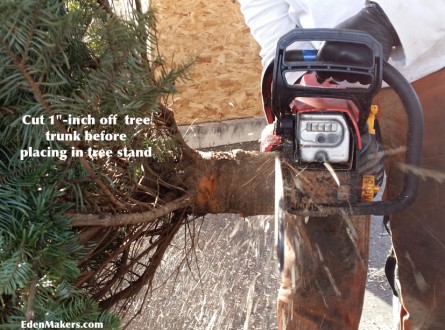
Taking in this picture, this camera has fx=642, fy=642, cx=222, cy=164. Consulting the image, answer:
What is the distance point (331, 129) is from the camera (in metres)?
1.62

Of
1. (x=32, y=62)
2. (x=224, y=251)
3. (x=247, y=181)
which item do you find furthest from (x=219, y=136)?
(x=32, y=62)

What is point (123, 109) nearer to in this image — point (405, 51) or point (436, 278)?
point (405, 51)

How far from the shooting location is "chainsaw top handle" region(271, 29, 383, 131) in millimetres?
1559

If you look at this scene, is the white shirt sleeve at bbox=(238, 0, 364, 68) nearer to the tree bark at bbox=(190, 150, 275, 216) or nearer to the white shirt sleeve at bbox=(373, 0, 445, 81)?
the white shirt sleeve at bbox=(373, 0, 445, 81)

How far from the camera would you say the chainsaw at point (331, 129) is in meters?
1.58

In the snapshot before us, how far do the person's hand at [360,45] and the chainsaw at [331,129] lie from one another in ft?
0.05

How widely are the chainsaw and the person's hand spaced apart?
15 mm

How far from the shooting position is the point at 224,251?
3377 mm

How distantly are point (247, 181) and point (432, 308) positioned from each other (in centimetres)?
74

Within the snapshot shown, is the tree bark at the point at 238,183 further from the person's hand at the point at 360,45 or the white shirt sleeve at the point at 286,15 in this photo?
the person's hand at the point at 360,45

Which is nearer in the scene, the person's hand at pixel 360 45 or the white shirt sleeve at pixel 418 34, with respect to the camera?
the person's hand at pixel 360 45

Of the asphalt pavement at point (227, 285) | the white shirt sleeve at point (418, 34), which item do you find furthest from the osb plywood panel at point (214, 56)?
the white shirt sleeve at point (418, 34)

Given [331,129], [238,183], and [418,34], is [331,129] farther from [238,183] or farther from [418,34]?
Answer: [238,183]

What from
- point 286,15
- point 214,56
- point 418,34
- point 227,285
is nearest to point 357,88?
point 418,34
